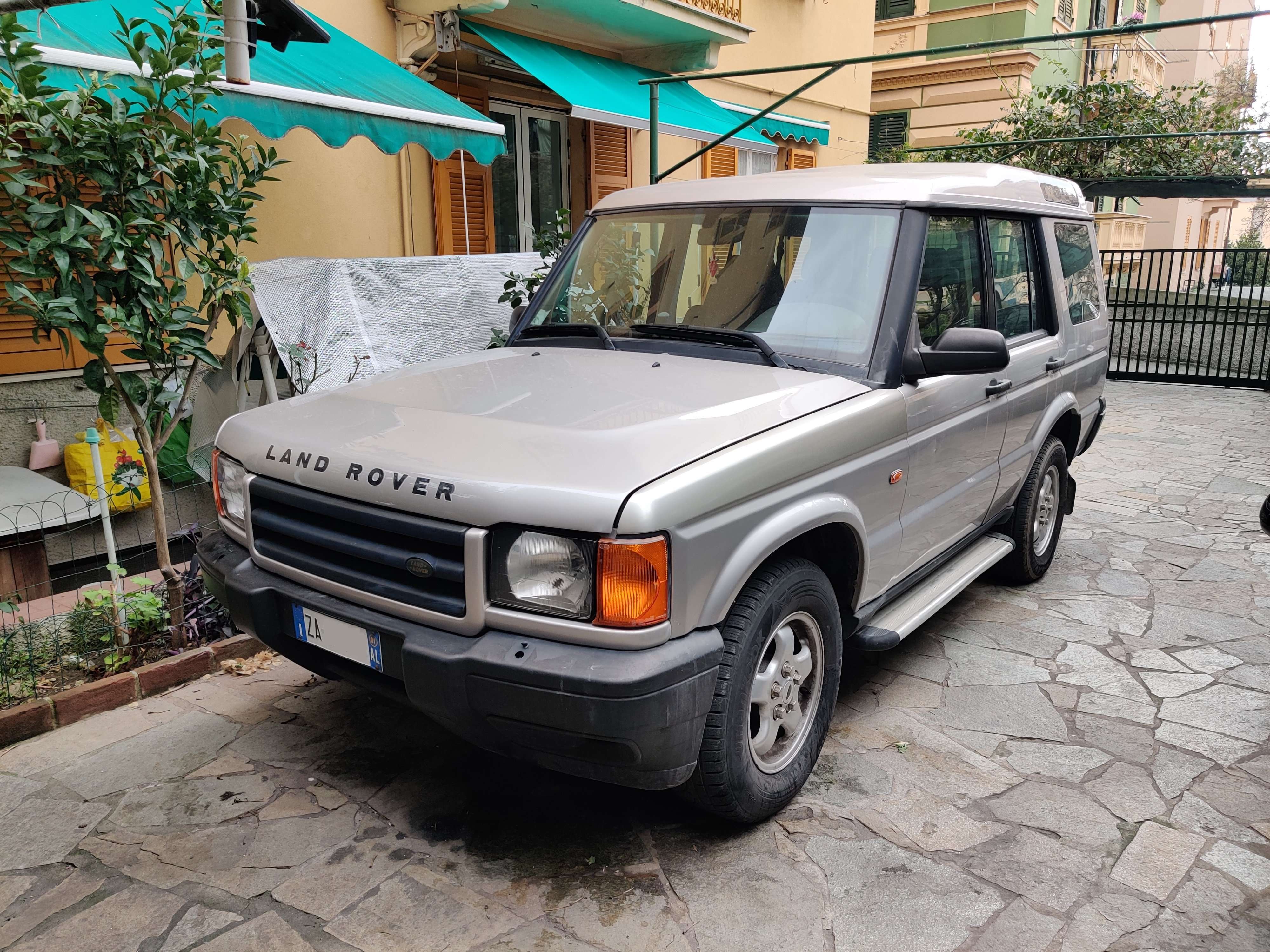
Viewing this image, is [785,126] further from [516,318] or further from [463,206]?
[516,318]

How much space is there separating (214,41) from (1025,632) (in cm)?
450

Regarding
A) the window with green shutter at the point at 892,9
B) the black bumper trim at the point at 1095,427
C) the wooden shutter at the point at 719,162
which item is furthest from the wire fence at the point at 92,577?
the window with green shutter at the point at 892,9

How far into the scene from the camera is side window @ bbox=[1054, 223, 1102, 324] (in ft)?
16.7

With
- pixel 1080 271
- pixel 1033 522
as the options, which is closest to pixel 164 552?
pixel 1033 522

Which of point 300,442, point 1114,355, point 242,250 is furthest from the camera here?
point 1114,355

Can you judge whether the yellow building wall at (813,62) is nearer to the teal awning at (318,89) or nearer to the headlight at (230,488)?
the teal awning at (318,89)

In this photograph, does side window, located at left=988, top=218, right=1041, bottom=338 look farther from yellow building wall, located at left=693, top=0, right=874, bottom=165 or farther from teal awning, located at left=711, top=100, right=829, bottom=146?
yellow building wall, located at left=693, top=0, right=874, bottom=165

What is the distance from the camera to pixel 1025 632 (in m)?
4.76

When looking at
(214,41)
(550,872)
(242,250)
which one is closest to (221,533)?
(550,872)

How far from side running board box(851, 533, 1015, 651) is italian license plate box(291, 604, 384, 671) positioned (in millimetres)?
1740

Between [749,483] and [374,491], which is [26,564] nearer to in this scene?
[374,491]

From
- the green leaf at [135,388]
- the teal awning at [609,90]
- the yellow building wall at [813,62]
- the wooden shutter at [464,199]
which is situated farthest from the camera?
the yellow building wall at [813,62]

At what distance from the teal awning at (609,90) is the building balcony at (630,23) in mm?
139

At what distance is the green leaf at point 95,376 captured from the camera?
378 centimetres
